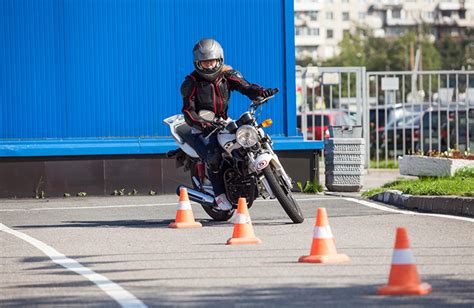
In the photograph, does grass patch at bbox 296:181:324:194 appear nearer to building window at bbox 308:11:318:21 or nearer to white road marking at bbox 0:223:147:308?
white road marking at bbox 0:223:147:308

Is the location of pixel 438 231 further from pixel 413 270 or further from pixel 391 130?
pixel 391 130

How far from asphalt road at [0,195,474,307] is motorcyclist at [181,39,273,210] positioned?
685 mm

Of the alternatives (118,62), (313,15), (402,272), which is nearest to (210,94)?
(118,62)

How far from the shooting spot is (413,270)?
8.05 m

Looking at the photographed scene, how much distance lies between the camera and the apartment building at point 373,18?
451ft

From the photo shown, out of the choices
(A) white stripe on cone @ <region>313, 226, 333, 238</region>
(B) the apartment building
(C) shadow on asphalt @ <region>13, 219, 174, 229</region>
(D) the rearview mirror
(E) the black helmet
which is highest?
(B) the apartment building

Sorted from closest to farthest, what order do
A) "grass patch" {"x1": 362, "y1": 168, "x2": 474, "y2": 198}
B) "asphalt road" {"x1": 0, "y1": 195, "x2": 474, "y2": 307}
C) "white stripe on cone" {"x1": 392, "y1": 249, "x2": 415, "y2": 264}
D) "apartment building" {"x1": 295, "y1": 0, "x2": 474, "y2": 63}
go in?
"white stripe on cone" {"x1": 392, "y1": 249, "x2": 415, "y2": 264} < "asphalt road" {"x1": 0, "y1": 195, "x2": 474, "y2": 307} < "grass patch" {"x1": 362, "y1": 168, "x2": 474, "y2": 198} < "apartment building" {"x1": 295, "y1": 0, "x2": 474, "y2": 63}

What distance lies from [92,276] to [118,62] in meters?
11.1

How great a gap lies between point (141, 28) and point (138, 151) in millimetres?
2038

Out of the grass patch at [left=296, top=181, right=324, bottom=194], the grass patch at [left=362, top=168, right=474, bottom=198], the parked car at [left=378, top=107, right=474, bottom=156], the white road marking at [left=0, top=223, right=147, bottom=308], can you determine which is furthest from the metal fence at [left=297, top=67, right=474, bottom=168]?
the white road marking at [left=0, top=223, right=147, bottom=308]

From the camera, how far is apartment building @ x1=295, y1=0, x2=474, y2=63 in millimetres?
137375

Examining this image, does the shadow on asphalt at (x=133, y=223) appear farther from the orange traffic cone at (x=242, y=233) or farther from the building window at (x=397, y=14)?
the building window at (x=397, y=14)

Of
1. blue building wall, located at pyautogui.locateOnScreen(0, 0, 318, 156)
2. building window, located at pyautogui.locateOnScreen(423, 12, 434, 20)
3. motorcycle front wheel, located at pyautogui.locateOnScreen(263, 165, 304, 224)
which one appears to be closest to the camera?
motorcycle front wheel, located at pyautogui.locateOnScreen(263, 165, 304, 224)

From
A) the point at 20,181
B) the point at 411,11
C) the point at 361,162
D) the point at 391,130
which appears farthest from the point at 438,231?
the point at 411,11
